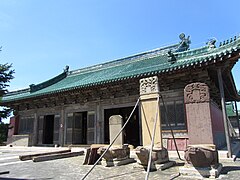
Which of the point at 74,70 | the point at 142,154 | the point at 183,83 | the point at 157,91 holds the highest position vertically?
the point at 74,70

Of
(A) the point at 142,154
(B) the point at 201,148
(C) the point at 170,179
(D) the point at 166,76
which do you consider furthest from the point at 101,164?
(D) the point at 166,76

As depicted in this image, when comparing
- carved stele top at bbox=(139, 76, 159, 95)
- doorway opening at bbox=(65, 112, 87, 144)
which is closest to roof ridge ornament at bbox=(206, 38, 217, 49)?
carved stele top at bbox=(139, 76, 159, 95)

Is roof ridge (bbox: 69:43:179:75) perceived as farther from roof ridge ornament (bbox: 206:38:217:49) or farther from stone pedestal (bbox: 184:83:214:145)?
stone pedestal (bbox: 184:83:214:145)

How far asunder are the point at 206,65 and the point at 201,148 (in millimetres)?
4396

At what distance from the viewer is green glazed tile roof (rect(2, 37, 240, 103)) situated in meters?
8.50

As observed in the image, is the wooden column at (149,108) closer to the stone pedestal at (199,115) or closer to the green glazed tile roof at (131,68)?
the stone pedestal at (199,115)

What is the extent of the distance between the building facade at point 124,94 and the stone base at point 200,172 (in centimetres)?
212

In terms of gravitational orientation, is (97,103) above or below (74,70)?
below

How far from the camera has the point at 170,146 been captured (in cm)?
955

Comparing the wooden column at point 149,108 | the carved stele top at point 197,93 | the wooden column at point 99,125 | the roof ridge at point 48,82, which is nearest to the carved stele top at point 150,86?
the wooden column at point 149,108

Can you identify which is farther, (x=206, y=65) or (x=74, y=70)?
(x=74, y=70)

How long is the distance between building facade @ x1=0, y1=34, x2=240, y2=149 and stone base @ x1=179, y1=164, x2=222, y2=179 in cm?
212

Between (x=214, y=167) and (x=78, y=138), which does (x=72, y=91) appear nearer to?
(x=78, y=138)

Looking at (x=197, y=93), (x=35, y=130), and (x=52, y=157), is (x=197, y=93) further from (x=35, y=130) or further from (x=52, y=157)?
(x=35, y=130)
